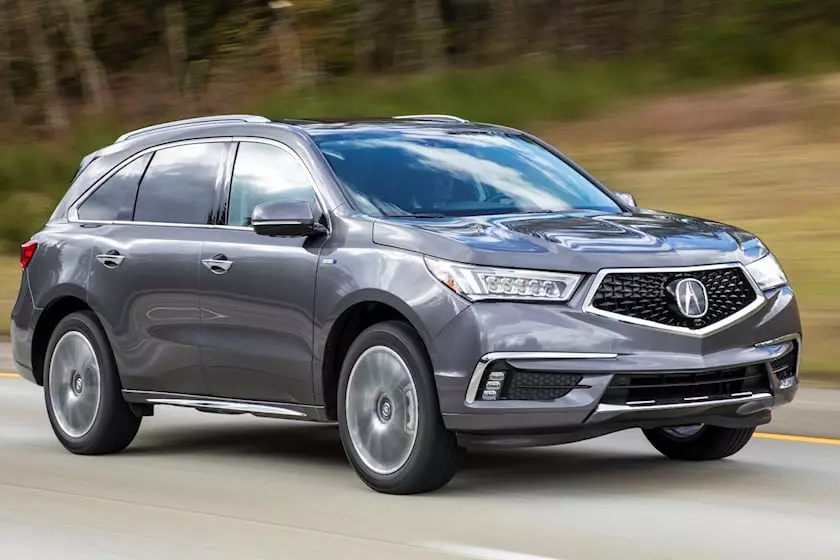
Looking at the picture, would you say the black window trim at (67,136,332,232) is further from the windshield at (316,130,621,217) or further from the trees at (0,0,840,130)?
the trees at (0,0,840,130)

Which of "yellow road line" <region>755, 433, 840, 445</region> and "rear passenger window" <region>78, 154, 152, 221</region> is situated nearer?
"yellow road line" <region>755, 433, 840, 445</region>

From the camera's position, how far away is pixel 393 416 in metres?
7.62

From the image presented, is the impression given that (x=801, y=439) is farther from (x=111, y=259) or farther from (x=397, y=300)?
(x=111, y=259)

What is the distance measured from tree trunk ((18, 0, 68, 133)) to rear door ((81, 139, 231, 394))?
94.9 ft

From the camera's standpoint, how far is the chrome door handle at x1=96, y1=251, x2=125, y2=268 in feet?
30.8

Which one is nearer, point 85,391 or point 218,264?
point 218,264

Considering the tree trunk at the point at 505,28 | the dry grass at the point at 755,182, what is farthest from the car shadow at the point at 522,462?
the tree trunk at the point at 505,28

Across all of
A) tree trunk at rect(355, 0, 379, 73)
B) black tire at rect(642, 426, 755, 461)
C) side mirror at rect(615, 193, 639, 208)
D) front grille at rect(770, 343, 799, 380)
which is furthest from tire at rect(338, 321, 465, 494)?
tree trunk at rect(355, 0, 379, 73)

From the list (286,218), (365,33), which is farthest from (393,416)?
(365,33)

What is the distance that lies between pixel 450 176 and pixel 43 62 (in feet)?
105

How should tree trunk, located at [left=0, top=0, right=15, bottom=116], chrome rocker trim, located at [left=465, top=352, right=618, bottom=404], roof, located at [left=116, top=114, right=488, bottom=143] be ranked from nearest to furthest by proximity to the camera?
chrome rocker trim, located at [left=465, top=352, right=618, bottom=404], roof, located at [left=116, top=114, right=488, bottom=143], tree trunk, located at [left=0, top=0, right=15, bottom=116]

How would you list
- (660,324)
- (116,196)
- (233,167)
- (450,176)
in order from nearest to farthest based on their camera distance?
(660,324), (450,176), (233,167), (116,196)

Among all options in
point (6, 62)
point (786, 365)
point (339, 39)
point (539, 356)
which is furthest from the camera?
point (6, 62)

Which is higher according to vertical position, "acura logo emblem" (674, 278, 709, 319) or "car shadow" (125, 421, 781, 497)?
"acura logo emblem" (674, 278, 709, 319)
